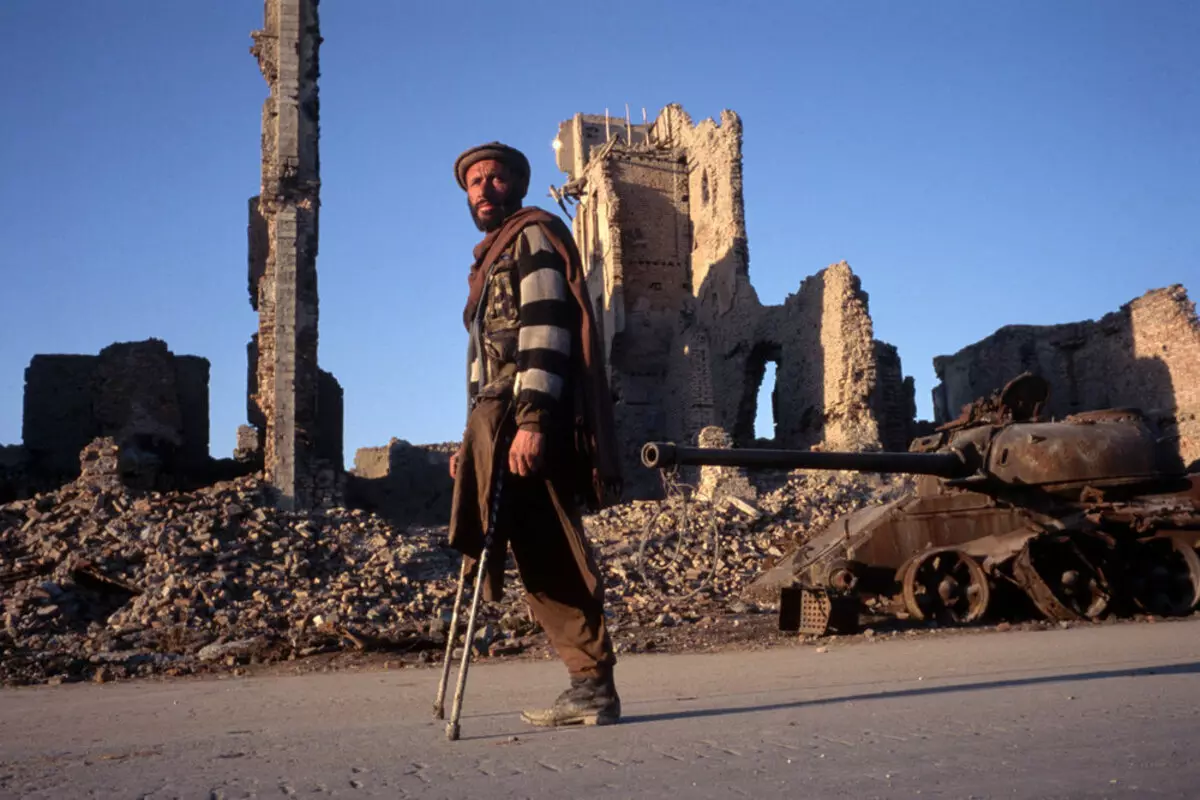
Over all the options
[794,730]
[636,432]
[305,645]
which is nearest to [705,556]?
[305,645]

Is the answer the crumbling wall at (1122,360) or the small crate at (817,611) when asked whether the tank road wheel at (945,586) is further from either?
the crumbling wall at (1122,360)

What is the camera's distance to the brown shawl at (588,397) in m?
3.37

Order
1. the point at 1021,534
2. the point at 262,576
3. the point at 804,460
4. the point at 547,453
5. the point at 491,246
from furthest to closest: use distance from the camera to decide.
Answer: the point at 262,576 < the point at 1021,534 < the point at 804,460 < the point at 491,246 < the point at 547,453

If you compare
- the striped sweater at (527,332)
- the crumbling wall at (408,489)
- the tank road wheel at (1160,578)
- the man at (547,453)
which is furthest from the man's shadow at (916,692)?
the crumbling wall at (408,489)

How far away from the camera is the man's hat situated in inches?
148

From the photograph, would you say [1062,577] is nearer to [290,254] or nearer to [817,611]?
[817,611]

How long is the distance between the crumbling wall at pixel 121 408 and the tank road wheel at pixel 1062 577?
16296mm

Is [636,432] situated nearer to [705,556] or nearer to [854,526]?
[705,556]

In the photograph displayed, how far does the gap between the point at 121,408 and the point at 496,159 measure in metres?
18.9

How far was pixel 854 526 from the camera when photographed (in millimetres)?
9305

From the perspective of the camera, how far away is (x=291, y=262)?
666 inches

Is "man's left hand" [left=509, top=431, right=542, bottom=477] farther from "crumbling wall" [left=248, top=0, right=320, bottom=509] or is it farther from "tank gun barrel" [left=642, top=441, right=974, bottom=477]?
"crumbling wall" [left=248, top=0, right=320, bottom=509]

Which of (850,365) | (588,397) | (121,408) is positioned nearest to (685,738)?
(588,397)

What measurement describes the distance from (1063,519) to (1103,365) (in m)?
15.6
